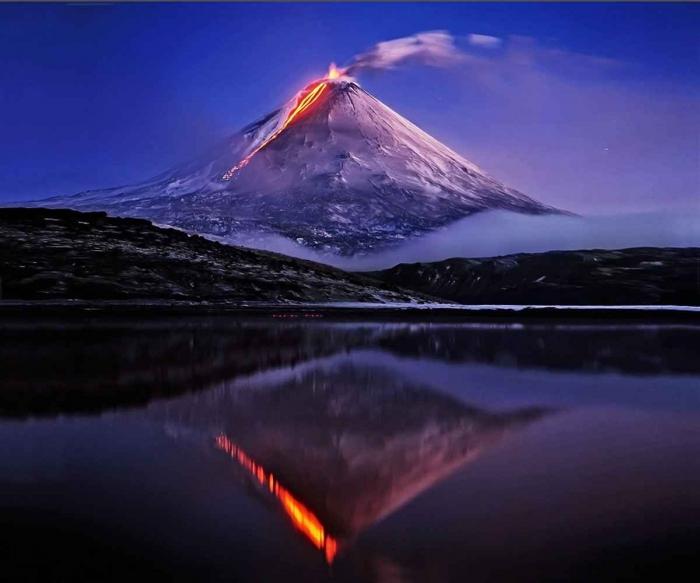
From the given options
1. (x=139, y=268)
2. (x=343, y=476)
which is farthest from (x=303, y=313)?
(x=343, y=476)

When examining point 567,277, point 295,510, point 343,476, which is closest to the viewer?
point 295,510

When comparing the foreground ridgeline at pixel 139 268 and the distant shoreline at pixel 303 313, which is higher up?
the foreground ridgeline at pixel 139 268

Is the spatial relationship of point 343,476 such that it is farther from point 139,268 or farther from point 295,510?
point 139,268

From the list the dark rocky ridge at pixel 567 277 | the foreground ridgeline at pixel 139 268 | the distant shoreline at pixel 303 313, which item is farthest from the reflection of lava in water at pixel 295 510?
the dark rocky ridge at pixel 567 277

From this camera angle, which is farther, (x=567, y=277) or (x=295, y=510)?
(x=567, y=277)

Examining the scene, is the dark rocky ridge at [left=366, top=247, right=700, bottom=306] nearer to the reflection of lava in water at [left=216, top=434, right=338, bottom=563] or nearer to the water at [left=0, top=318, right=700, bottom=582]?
the water at [left=0, top=318, right=700, bottom=582]

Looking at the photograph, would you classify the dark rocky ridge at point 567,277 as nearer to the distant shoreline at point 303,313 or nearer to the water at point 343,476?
the distant shoreline at point 303,313
